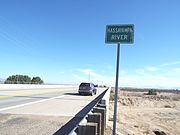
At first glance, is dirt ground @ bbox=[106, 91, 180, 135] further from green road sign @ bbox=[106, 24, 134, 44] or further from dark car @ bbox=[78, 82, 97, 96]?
green road sign @ bbox=[106, 24, 134, 44]

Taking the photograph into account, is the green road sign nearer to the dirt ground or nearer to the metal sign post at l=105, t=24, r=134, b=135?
the metal sign post at l=105, t=24, r=134, b=135

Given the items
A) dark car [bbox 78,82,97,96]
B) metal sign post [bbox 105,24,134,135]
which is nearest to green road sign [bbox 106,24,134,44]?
metal sign post [bbox 105,24,134,135]

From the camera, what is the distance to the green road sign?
6793 millimetres

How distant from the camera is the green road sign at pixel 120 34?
6793mm

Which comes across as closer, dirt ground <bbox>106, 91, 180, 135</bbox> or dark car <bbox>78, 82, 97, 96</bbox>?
dirt ground <bbox>106, 91, 180, 135</bbox>

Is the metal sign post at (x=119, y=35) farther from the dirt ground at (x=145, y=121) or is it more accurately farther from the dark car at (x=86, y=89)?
the dark car at (x=86, y=89)

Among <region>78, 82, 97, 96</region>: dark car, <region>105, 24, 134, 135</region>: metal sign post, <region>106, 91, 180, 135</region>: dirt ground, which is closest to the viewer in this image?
<region>105, 24, 134, 135</region>: metal sign post

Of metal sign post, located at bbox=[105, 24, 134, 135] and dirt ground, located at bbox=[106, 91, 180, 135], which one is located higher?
metal sign post, located at bbox=[105, 24, 134, 135]

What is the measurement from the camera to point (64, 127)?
371 inches

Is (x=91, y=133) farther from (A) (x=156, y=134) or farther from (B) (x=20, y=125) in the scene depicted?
(A) (x=156, y=134)

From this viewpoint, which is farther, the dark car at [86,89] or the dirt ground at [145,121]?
the dark car at [86,89]

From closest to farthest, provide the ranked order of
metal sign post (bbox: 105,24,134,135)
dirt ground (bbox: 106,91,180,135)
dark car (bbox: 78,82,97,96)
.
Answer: metal sign post (bbox: 105,24,134,135)
dirt ground (bbox: 106,91,180,135)
dark car (bbox: 78,82,97,96)

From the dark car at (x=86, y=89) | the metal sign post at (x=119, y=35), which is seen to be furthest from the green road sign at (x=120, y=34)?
the dark car at (x=86, y=89)

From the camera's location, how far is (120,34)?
6.86 meters
